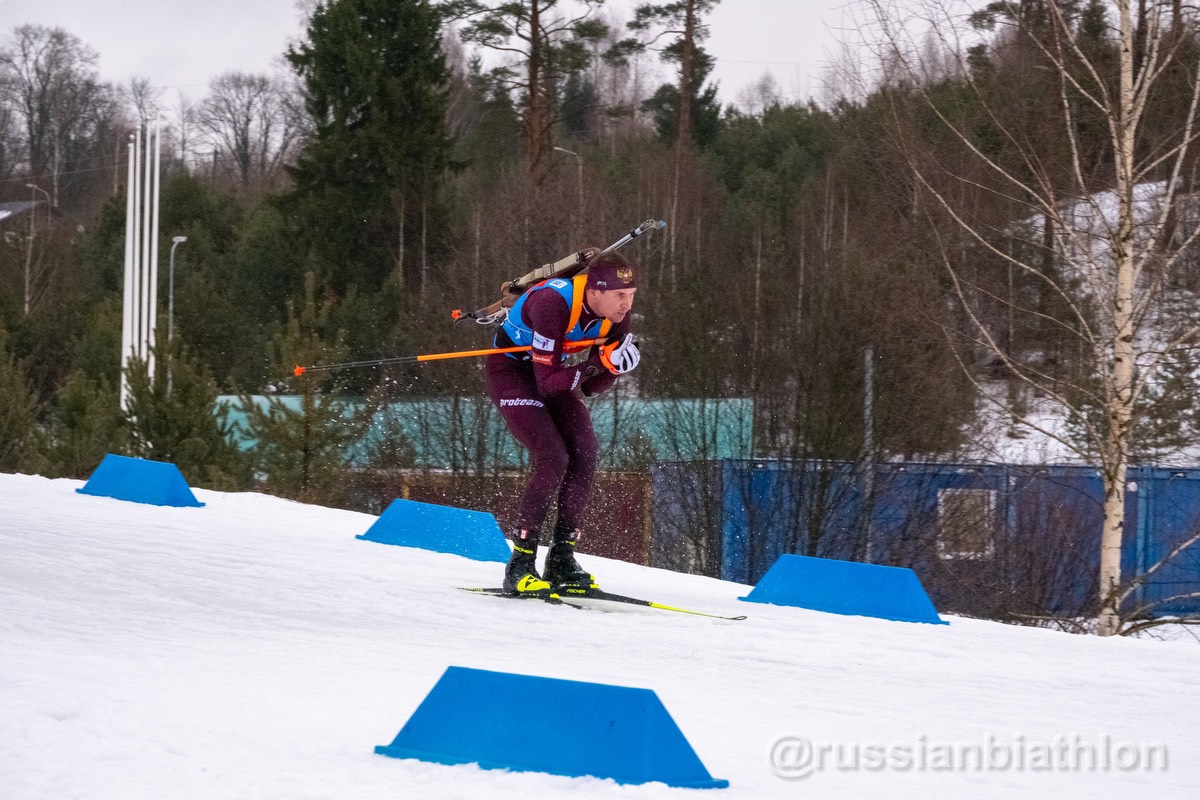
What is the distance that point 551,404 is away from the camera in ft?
19.7

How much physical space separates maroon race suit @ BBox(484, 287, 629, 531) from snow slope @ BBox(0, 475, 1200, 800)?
1.73 feet

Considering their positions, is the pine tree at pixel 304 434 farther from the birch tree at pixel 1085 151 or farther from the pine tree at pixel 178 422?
the birch tree at pixel 1085 151

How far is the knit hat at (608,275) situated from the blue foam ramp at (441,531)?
2433mm

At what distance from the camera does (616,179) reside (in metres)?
35.4

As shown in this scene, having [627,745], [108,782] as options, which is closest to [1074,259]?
[627,745]

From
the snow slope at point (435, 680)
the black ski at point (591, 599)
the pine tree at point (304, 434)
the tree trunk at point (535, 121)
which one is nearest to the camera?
the snow slope at point (435, 680)

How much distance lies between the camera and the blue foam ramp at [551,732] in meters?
2.94

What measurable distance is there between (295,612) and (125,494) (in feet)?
15.4

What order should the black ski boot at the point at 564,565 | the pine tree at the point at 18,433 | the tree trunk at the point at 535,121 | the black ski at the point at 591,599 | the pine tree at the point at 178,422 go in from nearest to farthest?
the black ski at the point at 591,599 < the black ski boot at the point at 564,565 < the pine tree at the point at 178,422 < the pine tree at the point at 18,433 < the tree trunk at the point at 535,121

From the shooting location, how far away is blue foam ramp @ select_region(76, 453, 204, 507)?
30.2 ft

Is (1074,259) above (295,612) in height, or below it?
above

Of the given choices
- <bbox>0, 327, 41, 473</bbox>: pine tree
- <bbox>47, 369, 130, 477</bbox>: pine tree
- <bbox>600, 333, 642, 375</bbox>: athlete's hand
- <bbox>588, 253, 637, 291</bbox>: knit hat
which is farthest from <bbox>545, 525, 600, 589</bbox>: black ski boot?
<bbox>0, 327, 41, 473</bbox>: pine tree

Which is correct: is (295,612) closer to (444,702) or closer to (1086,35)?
(444,702)

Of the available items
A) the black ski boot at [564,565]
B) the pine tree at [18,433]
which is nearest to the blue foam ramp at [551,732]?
the black ski boot at [564,565]
